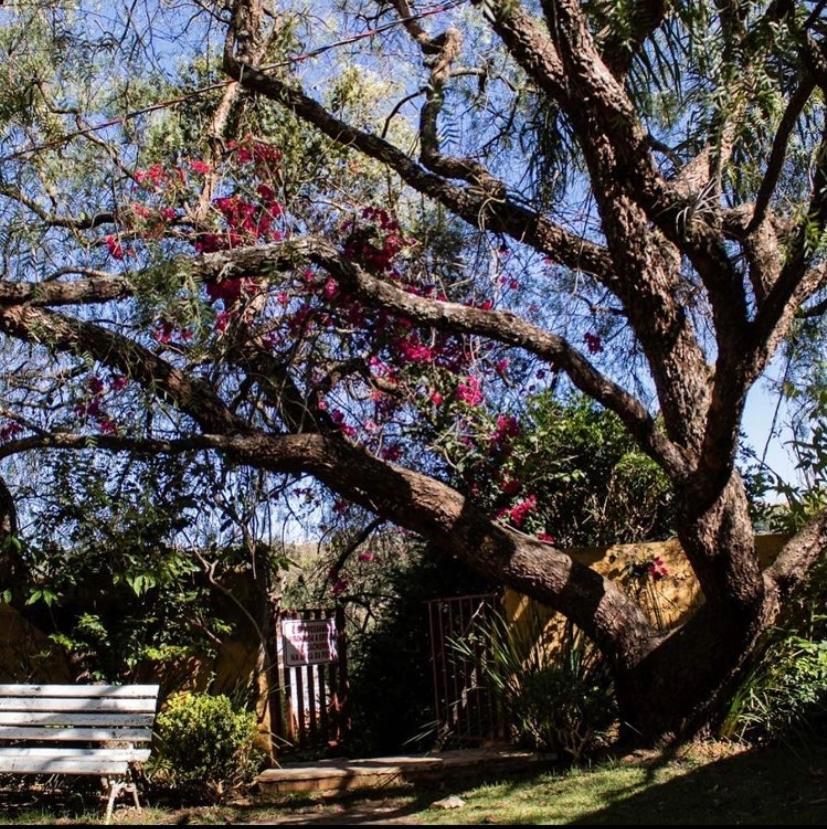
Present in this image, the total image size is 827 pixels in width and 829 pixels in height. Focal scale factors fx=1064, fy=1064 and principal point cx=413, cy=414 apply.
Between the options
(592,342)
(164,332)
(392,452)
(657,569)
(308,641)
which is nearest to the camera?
(164,332)

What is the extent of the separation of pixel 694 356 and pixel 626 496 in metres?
2.48

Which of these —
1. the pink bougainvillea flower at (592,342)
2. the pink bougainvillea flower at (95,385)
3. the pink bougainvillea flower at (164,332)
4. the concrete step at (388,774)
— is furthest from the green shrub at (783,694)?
the pink bougainvillea flower at (95,385)

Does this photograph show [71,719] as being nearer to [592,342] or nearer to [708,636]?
[708,636]

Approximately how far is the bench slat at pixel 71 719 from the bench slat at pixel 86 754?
0.56 feet

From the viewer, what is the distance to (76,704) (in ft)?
23.4

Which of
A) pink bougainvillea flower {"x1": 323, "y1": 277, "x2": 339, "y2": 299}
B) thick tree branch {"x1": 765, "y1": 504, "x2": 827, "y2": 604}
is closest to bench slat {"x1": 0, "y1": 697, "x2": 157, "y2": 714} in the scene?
pink bougainvillea flower {"x1": 323, "y1": 277, "x2": 339, "y2": 299}

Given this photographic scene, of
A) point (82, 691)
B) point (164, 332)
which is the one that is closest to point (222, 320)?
point (164, 332)

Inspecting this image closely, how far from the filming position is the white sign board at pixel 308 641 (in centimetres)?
945

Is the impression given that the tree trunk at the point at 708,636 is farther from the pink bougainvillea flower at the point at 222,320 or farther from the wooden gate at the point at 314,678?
the pink bougainvillea flower at the point at 222,320

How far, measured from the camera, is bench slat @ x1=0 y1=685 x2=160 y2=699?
7039 mm

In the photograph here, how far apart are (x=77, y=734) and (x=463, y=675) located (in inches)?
126

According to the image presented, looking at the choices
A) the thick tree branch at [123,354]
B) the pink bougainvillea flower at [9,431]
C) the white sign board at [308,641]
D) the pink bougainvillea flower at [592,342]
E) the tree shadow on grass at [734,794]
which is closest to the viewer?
the tree shadow on grass at [734,794]

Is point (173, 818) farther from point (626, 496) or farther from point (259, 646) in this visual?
point (626, 496)

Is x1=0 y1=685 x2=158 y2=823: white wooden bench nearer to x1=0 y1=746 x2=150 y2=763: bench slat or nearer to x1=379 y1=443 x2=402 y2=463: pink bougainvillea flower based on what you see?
x1=0 y1=746 x2=150 y2=763: bench slat
